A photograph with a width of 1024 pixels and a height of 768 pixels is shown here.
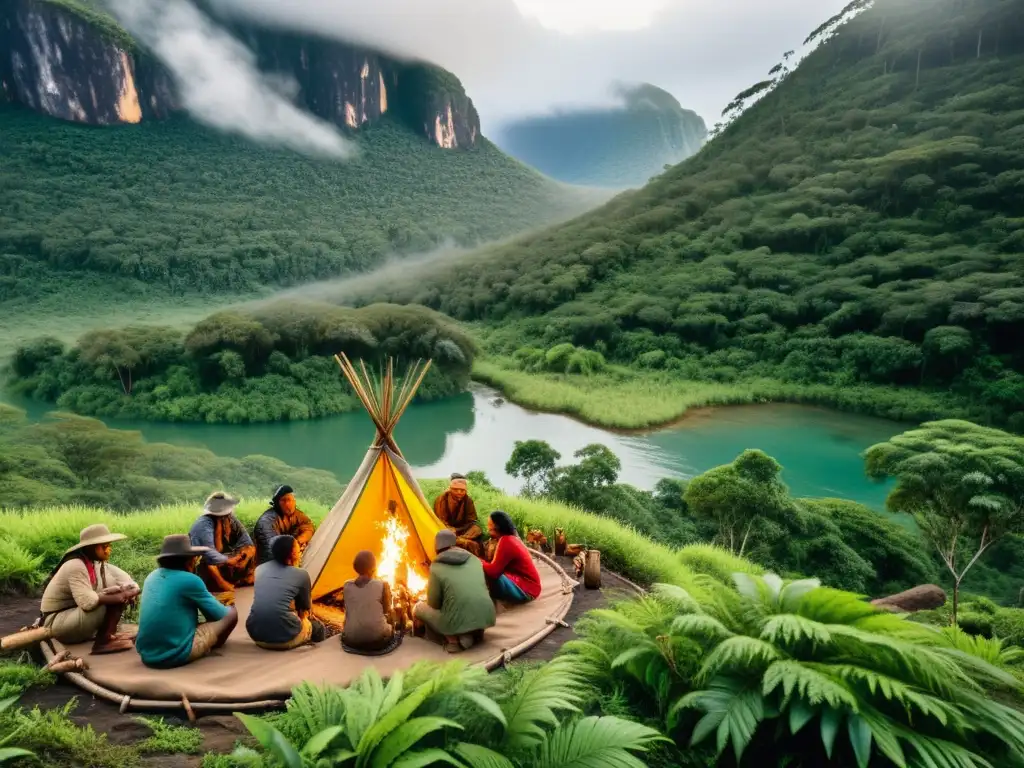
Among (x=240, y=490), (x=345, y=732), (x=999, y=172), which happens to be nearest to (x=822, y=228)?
(x=999, y=172)

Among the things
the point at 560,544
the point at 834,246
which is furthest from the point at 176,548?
the point at 834,246

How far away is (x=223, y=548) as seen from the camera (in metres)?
5.14

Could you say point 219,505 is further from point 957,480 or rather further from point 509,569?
point 957,480

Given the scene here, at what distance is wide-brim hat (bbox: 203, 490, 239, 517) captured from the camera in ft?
16.2

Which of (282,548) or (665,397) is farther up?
(282,548)

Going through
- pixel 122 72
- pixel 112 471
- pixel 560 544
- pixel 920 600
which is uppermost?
pixel 122 72

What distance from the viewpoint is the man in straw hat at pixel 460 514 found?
555 centimetres

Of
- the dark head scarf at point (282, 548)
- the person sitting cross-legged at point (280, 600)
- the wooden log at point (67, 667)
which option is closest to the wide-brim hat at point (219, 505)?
Result: the person sitting cross-legged at point (280, 600)

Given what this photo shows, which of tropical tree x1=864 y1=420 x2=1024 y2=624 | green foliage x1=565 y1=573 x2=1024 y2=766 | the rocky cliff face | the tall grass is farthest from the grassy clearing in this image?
the rocky cliff face

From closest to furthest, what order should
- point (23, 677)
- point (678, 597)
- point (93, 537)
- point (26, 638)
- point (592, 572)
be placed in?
point (678, 597) < point (23, 677) < point (26, 638) < point (93, 537) < point (592, 572)

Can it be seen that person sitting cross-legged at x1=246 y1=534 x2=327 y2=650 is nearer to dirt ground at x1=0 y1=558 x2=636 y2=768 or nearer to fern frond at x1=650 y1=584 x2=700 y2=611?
dirt ground at x1=0 y1=558 x2=636 y2=768

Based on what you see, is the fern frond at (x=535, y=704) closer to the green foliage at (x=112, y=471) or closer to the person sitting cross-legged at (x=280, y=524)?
the person sitting cross-legged at (x=280, y=524)

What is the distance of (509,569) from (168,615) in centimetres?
240

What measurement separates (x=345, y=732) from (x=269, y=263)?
165 feet
